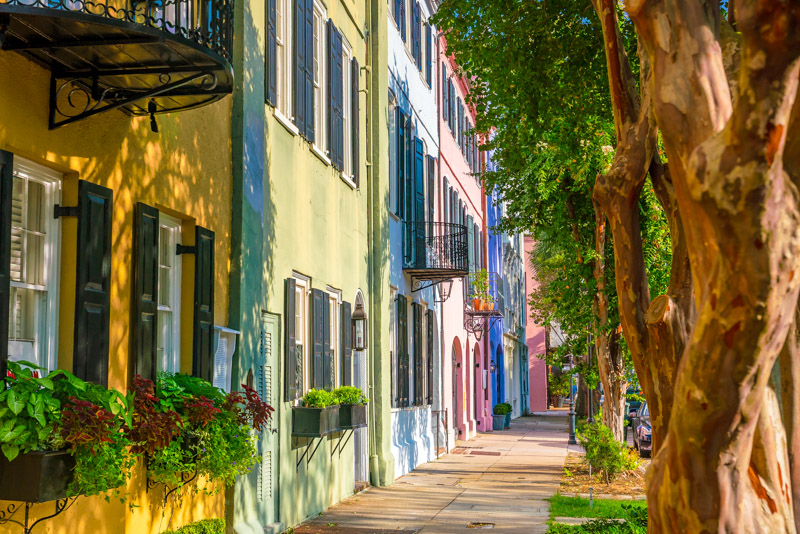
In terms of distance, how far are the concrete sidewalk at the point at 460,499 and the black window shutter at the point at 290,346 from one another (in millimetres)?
1635

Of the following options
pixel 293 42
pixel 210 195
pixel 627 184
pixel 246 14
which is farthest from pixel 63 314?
pixel 293 42

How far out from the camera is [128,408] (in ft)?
21.7

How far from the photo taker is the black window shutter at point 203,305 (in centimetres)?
897

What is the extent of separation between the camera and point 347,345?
14516mm

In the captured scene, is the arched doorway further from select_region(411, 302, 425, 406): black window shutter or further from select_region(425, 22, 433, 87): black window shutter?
select_region(425, 22, 433, 87): black window shutter

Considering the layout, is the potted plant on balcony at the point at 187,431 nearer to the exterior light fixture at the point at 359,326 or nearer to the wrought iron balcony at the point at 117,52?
the wrought iron balcony at the point at 117,52

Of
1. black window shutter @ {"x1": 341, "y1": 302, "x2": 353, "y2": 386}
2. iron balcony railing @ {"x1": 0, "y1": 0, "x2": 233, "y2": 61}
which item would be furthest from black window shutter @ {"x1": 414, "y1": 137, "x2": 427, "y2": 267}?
iron balcony railing @ {"x1": 0, "y1": 0, "x2": 233, "y2": 61}

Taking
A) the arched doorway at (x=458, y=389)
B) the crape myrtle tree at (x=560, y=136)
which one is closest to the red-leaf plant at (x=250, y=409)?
the crape myrtle tree at (x=560, y=136)

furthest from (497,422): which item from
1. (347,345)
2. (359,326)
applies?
(347,345)

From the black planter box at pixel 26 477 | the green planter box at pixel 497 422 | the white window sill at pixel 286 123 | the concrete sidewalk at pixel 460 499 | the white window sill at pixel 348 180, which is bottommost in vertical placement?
the concrete sidewalk at pixel 460 499

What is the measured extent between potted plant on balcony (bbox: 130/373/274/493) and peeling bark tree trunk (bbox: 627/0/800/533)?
417 cm

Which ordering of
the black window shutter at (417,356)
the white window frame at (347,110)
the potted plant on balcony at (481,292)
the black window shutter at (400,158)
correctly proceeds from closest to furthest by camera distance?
the white window frame at (347,110)
the black window shutter at (400,158)
the black window shutter at (417,356)
the potted plant on balcony at (481,292)

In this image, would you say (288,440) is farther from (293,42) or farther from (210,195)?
(293,42)

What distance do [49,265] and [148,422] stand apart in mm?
1393
